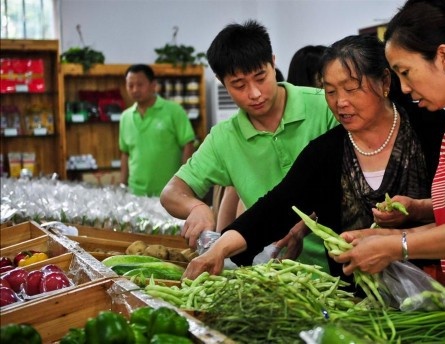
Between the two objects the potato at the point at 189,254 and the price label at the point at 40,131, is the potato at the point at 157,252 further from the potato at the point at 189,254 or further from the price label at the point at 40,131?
the price label at the point at 40,131

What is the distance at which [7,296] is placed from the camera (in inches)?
81.5

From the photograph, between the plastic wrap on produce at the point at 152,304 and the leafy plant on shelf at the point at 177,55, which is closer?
the plastic wrap on produce at the point at 152,304

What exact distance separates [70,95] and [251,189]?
6.11 metres

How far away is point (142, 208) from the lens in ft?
14.3

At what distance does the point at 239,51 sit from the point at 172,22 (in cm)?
709

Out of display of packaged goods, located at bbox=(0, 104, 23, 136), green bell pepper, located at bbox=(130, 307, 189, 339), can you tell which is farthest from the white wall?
green bell pepper, located at bbox=(130, 307, 189, 339)

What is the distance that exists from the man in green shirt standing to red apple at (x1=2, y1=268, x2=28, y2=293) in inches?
160

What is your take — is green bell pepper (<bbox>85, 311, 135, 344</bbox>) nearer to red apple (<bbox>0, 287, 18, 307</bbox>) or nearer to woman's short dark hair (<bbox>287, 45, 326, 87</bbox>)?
red apple (<bbox>0, 287, 18, 307</bbox>)

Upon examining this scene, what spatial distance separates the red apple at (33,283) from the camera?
2.28 meters

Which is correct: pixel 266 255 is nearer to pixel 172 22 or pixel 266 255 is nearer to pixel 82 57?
pixel 82 57

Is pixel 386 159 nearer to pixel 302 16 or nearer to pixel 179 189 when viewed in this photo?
pixel 179 189

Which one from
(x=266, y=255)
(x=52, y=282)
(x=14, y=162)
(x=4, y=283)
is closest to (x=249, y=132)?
(x=266, y=255)

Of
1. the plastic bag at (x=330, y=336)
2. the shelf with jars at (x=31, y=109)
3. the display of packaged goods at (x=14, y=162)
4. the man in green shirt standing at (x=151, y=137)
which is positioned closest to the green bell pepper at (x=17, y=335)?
the plastic bag at (x=330, y=336)

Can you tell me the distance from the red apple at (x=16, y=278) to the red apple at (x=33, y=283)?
0.04 metres
